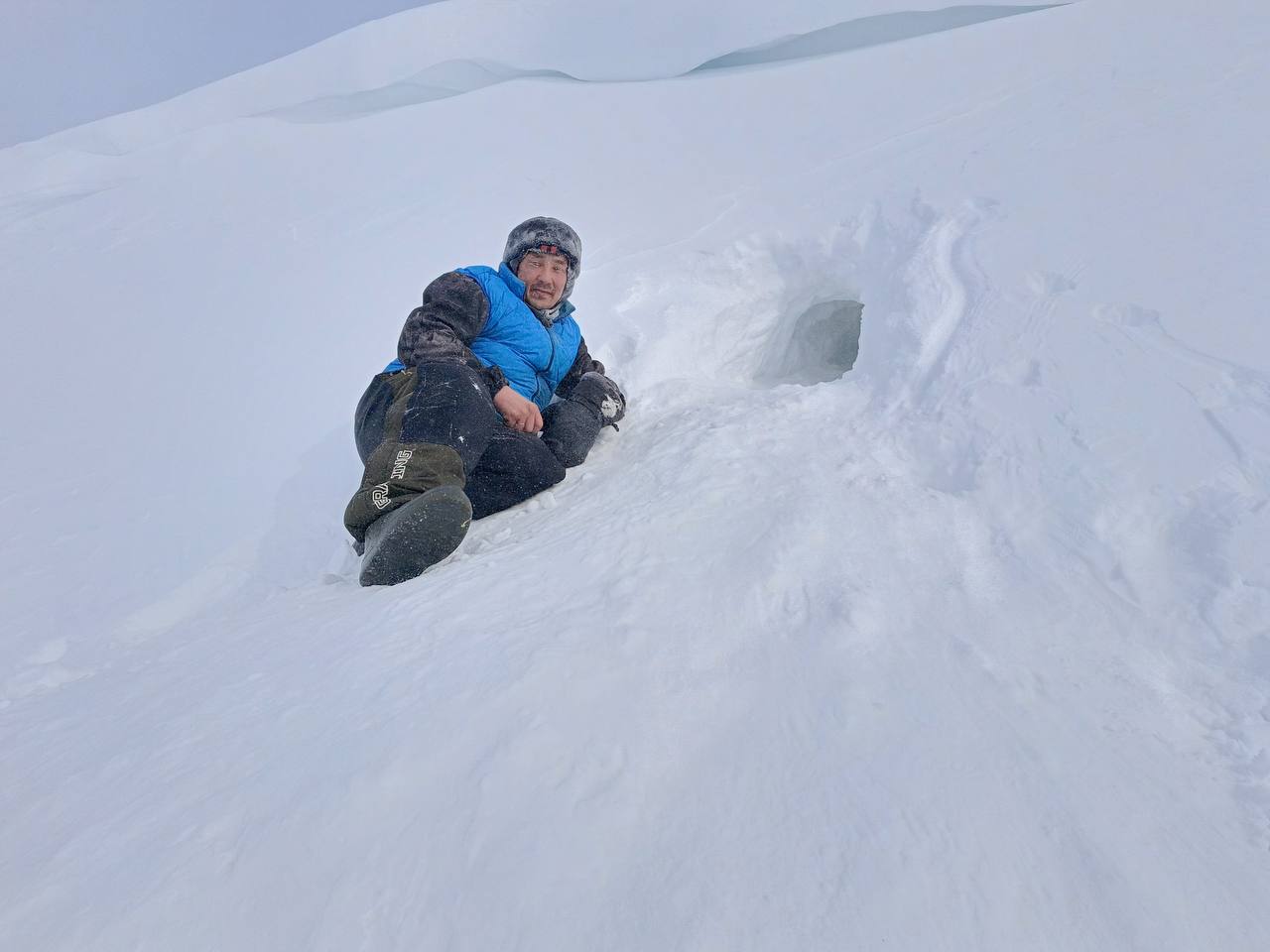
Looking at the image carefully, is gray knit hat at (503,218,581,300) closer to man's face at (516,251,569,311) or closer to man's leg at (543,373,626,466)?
man's face at (516,251,569,311)

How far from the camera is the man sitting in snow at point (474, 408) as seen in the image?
6.20ft

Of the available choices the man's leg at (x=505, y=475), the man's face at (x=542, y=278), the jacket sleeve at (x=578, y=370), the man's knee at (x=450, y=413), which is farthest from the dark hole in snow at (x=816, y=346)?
the man's knee at (x=450, y=413)

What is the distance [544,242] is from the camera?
2.75m

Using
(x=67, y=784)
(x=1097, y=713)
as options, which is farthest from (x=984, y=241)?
(x=67, y=784)

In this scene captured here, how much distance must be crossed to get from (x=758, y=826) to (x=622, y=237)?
3.77m

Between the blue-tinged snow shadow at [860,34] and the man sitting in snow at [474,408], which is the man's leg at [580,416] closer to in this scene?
the man sitting in snow at [474,408]

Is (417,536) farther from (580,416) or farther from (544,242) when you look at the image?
(544,242)

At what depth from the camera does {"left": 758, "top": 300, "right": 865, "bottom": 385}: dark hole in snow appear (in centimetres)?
353

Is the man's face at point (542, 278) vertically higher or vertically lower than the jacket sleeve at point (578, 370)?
higher

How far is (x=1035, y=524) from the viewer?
1.43 m

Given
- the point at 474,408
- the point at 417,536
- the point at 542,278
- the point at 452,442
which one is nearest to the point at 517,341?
the point at 542,278

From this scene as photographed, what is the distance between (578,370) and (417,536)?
1265 millimetres

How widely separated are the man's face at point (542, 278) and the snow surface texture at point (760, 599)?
21.2 inches

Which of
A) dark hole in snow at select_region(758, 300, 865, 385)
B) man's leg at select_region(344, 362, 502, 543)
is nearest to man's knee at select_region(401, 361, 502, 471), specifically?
man's leg at select_region(344, 362, 502, 543)
